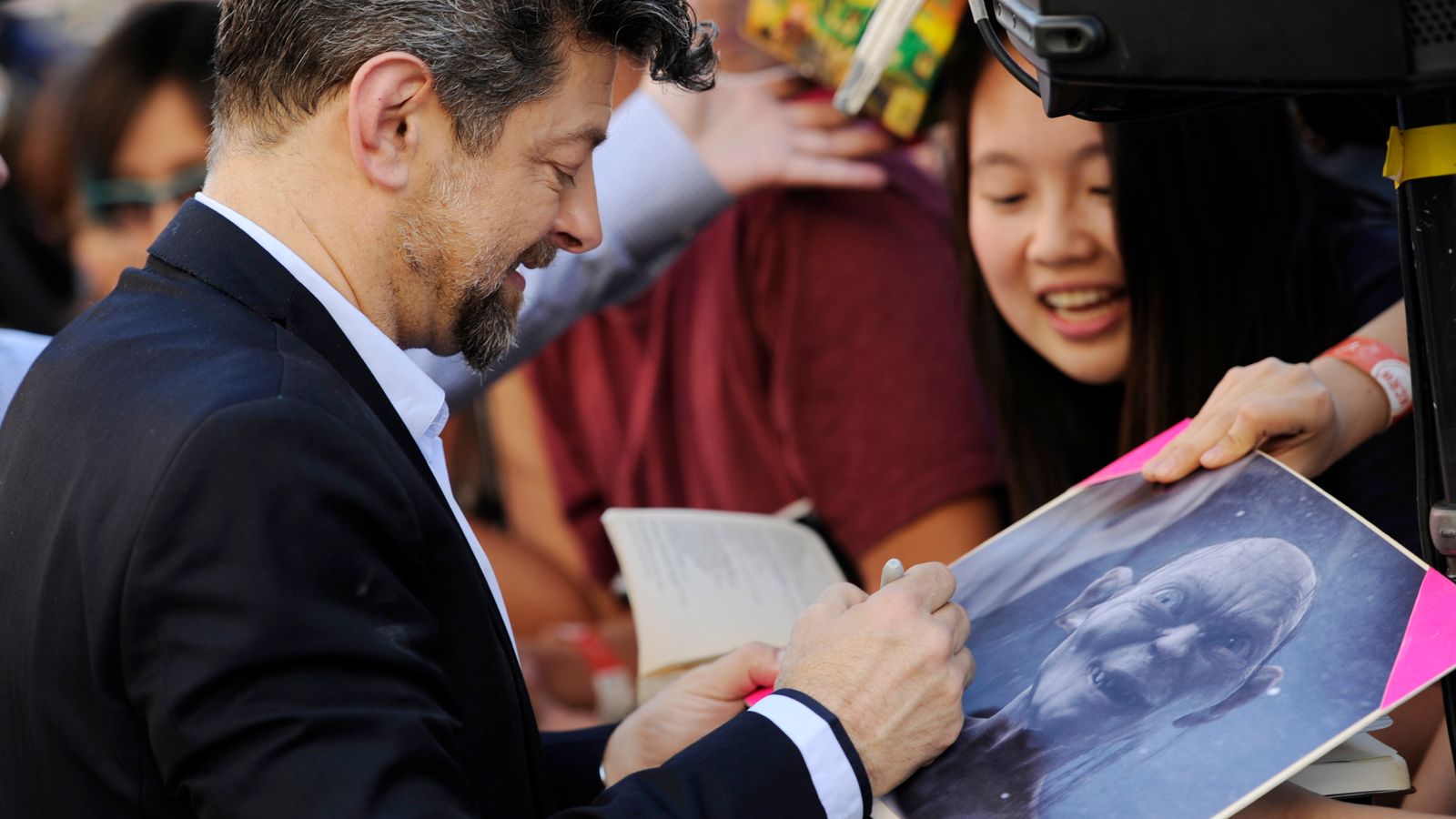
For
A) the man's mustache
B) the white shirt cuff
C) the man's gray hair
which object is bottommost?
the white shirt cuff

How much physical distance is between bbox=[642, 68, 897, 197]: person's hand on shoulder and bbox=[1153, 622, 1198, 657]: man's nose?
1191 mm

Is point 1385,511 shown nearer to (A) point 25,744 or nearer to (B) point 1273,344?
(B) point 1273,344

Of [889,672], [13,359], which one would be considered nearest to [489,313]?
[889,672]

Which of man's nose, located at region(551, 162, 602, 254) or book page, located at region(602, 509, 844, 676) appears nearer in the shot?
man's nose, located at region(551, 162, 602, 254)

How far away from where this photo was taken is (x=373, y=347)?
1.18 meters

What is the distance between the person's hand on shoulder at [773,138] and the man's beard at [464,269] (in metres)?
0.90

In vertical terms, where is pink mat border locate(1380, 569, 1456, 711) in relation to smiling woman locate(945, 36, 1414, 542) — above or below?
below

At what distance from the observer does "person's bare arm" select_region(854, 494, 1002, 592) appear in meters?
2.06

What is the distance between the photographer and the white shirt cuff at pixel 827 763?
3.50ft

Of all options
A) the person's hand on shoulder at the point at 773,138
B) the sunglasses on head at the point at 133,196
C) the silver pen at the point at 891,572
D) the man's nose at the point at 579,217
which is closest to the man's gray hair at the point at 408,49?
the man's nose at the point at 579,217

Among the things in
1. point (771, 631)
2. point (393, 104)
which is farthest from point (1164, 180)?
point (393, 104)

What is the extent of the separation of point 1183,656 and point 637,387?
157cm

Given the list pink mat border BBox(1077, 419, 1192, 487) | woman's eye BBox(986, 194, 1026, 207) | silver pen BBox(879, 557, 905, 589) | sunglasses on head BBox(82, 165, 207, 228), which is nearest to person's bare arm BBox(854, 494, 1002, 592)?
woman's eye BBox(986, 194, 1026, 207)

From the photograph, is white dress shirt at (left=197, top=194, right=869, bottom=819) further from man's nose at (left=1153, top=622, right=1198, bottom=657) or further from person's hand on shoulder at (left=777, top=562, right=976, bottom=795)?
man's nose at (left=1153, top=622, right=1198, bottom=657)
